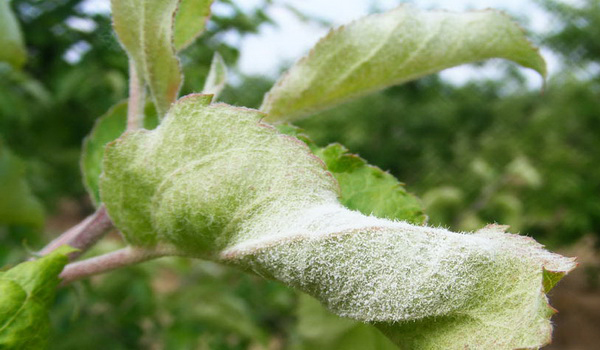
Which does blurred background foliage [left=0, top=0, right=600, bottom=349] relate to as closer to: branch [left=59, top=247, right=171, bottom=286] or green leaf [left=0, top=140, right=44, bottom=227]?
green leaf [left=0, top=140, right=44, bottom=227]

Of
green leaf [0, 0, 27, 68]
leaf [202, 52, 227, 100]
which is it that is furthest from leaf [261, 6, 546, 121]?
green leaf [0, 0, 27, 68]

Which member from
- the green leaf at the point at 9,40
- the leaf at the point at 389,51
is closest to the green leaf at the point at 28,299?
the leaf at the point at 389,51

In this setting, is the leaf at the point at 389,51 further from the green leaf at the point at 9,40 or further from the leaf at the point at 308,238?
the green leaf at the point at 9,40

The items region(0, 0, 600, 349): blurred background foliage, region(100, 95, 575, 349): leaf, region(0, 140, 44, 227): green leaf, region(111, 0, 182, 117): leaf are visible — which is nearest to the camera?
region(100, 95, 575, 349): leaf

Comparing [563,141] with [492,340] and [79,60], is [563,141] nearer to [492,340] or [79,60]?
[79,60]

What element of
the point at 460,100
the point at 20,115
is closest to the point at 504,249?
the point at 20,115

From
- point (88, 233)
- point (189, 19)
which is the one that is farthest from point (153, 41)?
point (88, 233)

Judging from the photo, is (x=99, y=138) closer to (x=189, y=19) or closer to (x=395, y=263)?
(x=189, y=19)
